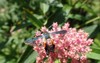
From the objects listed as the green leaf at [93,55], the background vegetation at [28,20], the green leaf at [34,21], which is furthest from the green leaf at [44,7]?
the green leaf at [93,55]

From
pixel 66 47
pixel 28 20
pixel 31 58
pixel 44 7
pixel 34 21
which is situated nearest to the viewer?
pixel 66 47

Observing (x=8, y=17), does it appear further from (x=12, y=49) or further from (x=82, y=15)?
(x=82, y=15)

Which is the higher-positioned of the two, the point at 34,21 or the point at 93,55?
the point at 34,21

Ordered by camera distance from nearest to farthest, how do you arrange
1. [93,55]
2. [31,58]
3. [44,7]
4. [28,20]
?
[93,55] < [31,58] < [44,7] < [28,20]

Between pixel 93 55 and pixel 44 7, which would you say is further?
pixel 44 7

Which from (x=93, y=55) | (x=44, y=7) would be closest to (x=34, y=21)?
(x=44, y=7)

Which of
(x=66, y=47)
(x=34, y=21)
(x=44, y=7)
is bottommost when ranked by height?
(x=66, y=47)

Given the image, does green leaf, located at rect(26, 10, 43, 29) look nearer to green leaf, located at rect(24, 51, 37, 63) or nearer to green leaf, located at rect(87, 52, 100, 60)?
green leaf, located at rect(24, 51, 37, 63)

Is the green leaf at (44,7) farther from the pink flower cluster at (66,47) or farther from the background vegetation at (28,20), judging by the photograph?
the pink flower cluster at (66,47)

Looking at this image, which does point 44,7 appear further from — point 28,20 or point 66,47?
point 66,47

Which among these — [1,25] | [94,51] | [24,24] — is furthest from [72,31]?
[1,25]
